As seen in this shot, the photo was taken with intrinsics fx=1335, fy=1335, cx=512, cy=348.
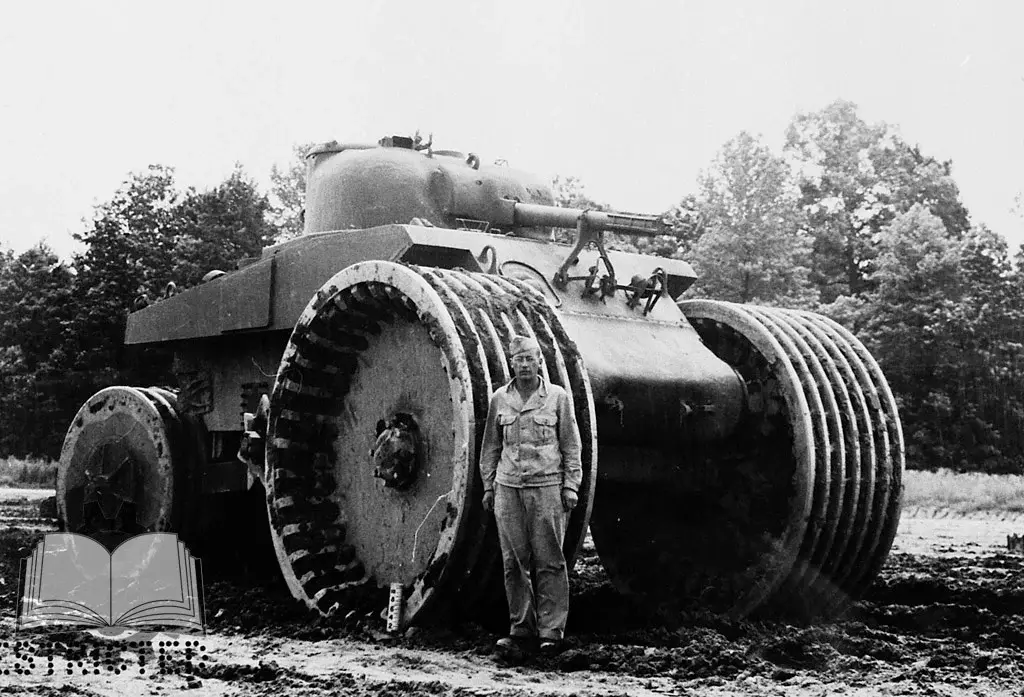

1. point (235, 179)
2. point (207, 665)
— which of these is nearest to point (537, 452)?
point (207, 665)

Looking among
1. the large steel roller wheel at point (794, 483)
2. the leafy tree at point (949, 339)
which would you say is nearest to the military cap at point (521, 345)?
the large steel roller wheel at point (794, 483)

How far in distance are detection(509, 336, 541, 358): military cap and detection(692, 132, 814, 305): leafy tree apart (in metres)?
18.6

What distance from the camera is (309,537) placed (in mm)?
7230

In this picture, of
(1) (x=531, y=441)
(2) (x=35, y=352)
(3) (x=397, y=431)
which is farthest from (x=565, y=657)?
(2) (x=35, y=352)

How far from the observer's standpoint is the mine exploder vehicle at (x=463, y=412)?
6613mm

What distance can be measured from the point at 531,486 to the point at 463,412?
1.51ft

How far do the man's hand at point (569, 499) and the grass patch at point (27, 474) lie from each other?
37.3 ft

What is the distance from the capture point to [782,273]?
25109 millimetres

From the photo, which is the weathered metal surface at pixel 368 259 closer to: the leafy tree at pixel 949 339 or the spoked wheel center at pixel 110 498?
the spoked wheel center at pixel 110 498

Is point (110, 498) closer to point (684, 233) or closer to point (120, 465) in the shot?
point (120, 465)

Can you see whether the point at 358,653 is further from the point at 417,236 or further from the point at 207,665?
the point at 417,236

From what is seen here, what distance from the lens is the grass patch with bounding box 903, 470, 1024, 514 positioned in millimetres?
16078

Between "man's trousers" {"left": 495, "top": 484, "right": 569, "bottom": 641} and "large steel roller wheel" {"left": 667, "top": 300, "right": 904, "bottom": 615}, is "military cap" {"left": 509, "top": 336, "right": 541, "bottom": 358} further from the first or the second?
"large steel roller wheel" {"left": 667, "top": 300, "right": 904, "bottom": 615}

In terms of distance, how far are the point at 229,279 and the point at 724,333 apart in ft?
10.8
